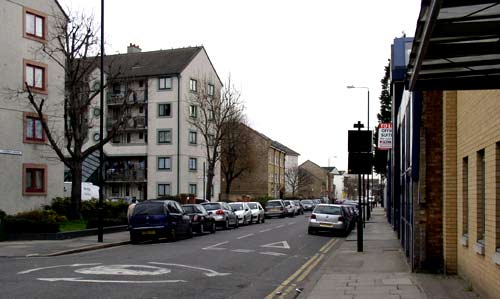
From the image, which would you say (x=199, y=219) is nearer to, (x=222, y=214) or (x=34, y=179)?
(x=222, y=214)

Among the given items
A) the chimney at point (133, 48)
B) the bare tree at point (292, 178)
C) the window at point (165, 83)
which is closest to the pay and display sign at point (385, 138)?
the window at point (165, 83)

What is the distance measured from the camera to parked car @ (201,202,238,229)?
3431cm

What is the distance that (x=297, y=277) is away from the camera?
48.6ft

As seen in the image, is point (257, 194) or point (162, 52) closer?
point (162, 52)

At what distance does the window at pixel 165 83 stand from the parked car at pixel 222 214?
3191cm

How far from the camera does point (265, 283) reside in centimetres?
1359

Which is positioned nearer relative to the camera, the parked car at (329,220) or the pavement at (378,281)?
the pavement at (378,281)

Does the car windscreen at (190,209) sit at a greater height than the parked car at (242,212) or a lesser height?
greater

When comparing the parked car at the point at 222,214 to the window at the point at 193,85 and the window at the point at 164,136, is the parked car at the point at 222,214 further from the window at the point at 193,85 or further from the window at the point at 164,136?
the window at the point at 193,85

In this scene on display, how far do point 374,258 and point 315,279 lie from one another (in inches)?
198

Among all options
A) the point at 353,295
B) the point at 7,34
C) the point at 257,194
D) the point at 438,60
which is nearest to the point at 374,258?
the point at 353,295

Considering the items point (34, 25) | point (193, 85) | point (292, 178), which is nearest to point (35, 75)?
point (34, 25)

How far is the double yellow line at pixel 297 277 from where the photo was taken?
40.0 ft

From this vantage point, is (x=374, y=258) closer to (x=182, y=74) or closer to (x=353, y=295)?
(x=353, y=295)
